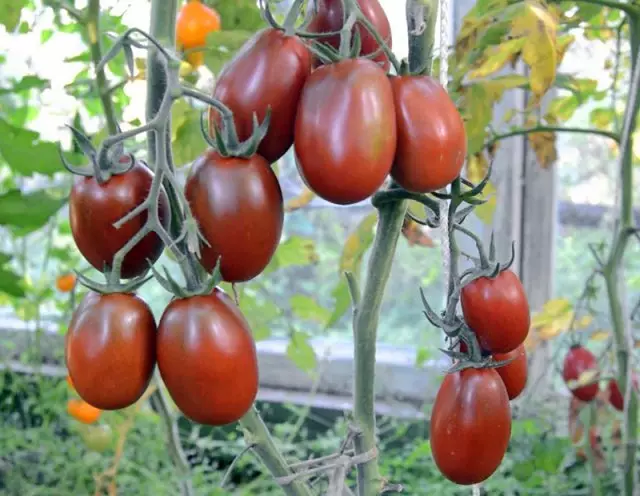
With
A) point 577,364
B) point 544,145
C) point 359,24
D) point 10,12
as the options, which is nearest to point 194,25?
point 10,12

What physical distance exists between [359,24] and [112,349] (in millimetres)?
200

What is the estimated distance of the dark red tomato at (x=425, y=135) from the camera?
1.02ft

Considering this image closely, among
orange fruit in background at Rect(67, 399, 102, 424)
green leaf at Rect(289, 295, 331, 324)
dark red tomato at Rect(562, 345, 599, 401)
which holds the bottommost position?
orange fruit in background at Rect(67, 399, 102, 424)

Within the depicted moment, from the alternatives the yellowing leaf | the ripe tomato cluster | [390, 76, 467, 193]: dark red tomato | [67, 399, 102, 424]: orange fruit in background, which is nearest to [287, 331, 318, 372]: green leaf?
[67, 399, 102, 424]: orange fruit in background

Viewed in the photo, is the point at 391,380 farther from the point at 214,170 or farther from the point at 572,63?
the point at 214,170

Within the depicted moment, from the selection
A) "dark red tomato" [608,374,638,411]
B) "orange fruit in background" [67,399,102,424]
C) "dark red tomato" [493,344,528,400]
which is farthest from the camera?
"orange fruit in background" [67,399,102,424]

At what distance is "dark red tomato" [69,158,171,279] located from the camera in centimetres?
34

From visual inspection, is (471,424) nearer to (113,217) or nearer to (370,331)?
(370,331)

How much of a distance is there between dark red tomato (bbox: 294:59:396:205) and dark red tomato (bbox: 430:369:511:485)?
150mm

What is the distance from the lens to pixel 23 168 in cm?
68

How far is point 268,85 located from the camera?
0.32m

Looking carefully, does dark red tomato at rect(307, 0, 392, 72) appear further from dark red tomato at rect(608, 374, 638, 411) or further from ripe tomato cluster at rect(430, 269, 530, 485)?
dark red tomato at rect(608, 374, 638, 411)

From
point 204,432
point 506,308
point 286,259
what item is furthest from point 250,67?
point 204,432

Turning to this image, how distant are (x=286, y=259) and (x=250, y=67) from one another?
2.24 feet
